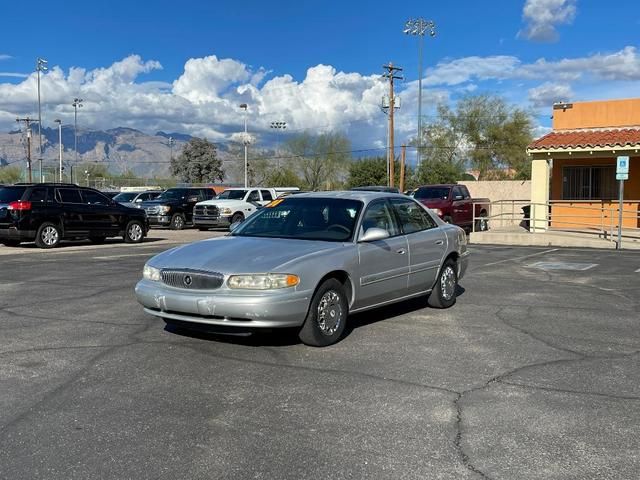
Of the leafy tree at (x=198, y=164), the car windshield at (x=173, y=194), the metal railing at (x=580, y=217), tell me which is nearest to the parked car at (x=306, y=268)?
the metal railing at (x=580, y=217)

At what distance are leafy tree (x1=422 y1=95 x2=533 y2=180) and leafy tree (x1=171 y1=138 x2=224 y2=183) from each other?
54.9m

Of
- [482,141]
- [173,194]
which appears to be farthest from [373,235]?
[482,141]

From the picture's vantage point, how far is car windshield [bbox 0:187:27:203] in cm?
1643

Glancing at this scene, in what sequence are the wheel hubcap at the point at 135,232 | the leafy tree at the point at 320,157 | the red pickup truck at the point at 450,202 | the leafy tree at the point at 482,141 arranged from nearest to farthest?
the wheel hubcap at the point at 135,232 < the red pickup truck at the point at 450,202 < the leafy tree at the point at 482,141 < the leafy tree at the point at 320,157

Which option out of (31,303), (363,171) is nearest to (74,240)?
(31,303)

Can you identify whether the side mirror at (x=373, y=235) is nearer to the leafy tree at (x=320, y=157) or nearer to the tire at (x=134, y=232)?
the tire at (x=134, y=232)

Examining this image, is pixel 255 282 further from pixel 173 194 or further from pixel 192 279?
pixel 173 194

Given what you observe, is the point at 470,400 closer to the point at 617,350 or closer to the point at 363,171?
the point at 617,350

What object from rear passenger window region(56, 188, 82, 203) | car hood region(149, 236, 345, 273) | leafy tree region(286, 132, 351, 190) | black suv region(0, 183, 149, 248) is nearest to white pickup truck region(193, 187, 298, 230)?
black suv region(0, 183, 149, 248)

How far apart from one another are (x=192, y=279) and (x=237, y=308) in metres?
0.57

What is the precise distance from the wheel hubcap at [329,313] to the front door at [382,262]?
0.36 metres

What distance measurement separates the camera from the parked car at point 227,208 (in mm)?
25344

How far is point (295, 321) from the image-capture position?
6.05 m

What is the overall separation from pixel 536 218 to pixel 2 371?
62.0 ft
